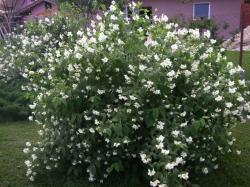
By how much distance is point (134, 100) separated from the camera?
4.25 meters

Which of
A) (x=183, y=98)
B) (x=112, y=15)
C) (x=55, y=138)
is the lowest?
(x=55, y=138)

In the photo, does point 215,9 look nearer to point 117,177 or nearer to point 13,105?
point 13,105

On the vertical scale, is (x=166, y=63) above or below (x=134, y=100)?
above

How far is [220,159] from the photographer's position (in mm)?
5484

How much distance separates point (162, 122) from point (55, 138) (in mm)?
1275

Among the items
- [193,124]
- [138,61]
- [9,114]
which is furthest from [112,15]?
[9,114]

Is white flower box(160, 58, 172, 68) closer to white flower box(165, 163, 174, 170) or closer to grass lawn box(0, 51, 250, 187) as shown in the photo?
white flower box(165, 163, 174, 170)

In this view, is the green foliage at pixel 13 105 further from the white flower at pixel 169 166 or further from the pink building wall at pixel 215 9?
the pink building wall at pixel 215 9

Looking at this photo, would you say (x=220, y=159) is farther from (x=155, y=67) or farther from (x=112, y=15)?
(x=112, y=15)

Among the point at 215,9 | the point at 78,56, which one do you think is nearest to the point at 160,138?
the point at 78,56

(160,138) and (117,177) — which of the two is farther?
(117,177)

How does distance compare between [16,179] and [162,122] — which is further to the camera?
[16,179]

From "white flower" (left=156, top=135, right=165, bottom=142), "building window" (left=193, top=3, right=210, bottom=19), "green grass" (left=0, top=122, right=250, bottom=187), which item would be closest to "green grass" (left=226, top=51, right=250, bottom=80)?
"green grass" (left=0, top=122, right=250, bottom=187)

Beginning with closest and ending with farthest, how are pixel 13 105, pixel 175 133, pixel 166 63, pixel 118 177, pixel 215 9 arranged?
pixel 175 133, pixel 166 63, pixel 118 177, pixel 13 105, pixel 215 9
